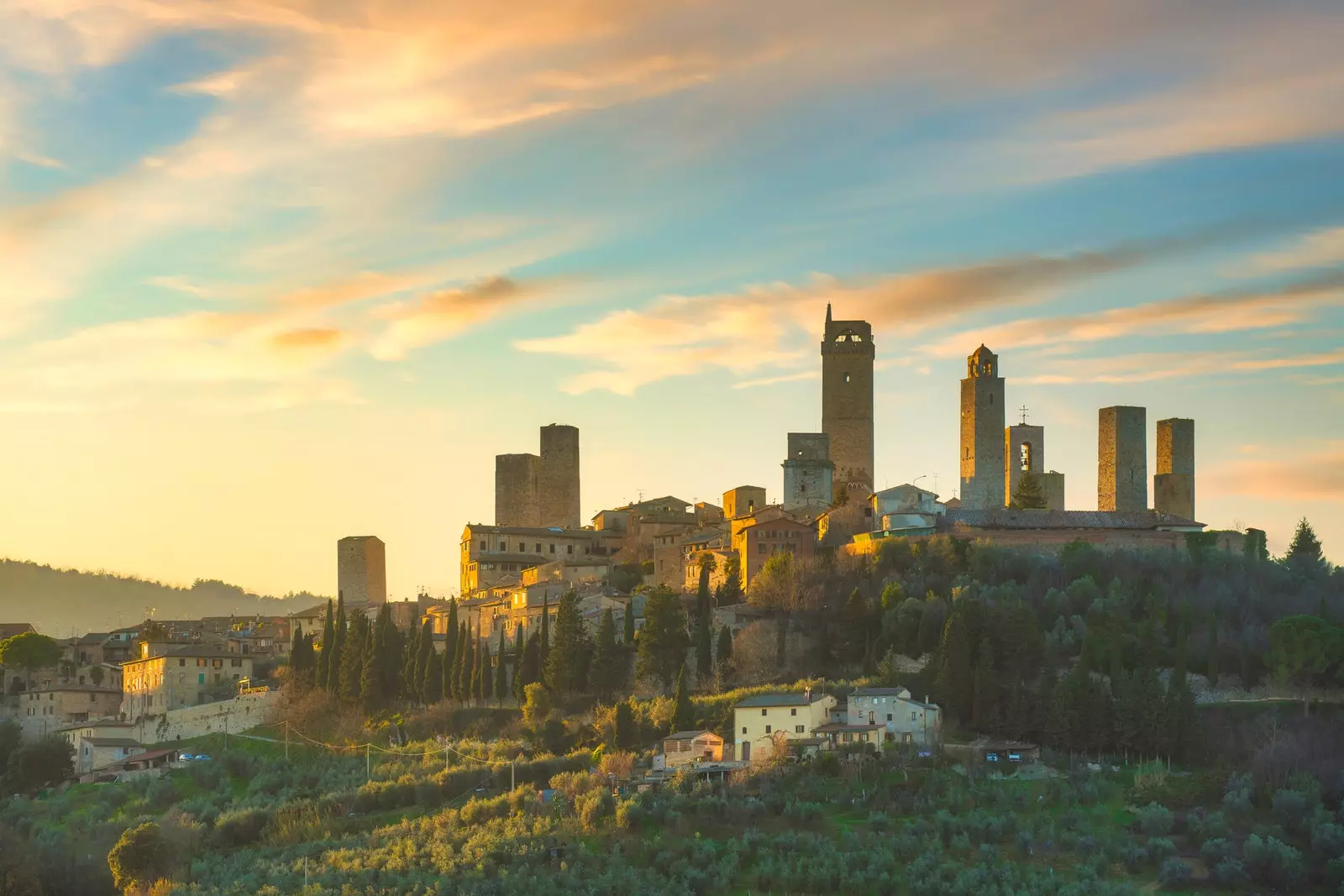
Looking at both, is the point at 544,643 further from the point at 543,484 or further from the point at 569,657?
the point at 543,484

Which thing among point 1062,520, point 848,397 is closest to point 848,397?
point 848,397

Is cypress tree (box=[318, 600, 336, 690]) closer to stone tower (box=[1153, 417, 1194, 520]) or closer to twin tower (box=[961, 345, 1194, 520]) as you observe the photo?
twin tower (box=[961, 345, 1194, 520])

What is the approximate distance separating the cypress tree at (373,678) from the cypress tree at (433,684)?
6.57 feet

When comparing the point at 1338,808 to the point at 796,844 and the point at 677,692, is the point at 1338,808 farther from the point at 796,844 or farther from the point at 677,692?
the point at 677,692

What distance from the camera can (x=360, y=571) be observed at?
3125 inches

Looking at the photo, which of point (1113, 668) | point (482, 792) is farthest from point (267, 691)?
point (1113, 668)

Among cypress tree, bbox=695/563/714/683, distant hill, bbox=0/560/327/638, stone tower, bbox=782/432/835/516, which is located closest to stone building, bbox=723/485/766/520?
stone tower, bbox=782/432/835/516

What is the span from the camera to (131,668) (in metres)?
69.2

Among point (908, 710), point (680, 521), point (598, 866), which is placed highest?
point (680, 521)

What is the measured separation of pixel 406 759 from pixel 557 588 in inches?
462

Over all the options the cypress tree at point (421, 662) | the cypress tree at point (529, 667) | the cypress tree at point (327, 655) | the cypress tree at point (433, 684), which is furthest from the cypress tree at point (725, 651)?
the cypress tree at point (327, 655)

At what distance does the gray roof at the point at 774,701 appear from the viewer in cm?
4831

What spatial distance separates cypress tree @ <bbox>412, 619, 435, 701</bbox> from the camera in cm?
5928

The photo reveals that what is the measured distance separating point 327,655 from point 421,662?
5.07 metres
